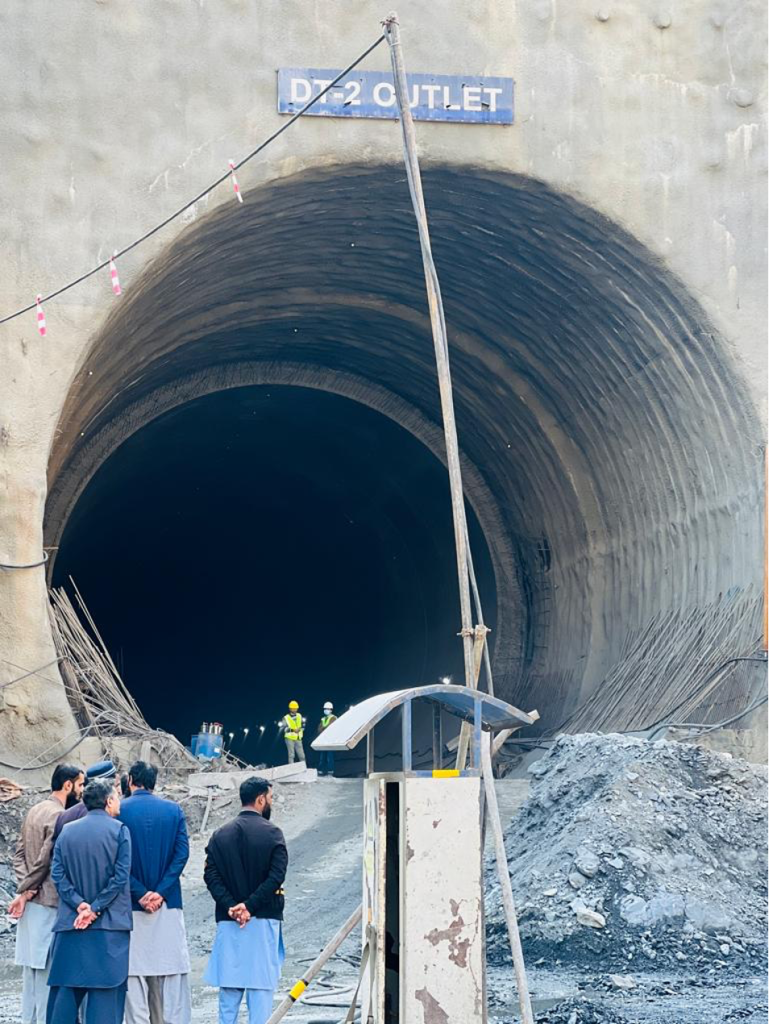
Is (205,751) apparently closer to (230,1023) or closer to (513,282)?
(513,282)

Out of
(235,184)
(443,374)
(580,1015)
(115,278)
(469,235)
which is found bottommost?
(580,1015)

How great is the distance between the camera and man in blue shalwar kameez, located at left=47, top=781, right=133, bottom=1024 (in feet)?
19.1

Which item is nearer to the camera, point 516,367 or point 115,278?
point 115,278

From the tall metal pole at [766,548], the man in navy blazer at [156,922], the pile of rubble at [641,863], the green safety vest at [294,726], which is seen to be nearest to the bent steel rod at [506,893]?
the man in navy blazer at [156,922]

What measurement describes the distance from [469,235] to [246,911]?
8672 millimetres

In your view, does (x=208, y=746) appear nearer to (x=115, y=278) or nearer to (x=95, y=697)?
(x=95, y=697)

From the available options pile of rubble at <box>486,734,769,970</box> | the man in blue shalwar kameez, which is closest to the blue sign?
pile of rubble at <box>486,734,769,970</box>

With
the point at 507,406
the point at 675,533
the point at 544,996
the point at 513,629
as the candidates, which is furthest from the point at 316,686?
the point at 544,996

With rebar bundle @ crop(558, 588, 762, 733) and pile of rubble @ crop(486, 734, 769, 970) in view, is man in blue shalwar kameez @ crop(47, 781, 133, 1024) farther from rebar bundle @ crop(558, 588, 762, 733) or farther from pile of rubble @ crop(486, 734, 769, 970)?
rebar bundle @ crop(558, 588, 762, 733)

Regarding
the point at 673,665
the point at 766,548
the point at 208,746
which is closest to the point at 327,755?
the point at 208,746

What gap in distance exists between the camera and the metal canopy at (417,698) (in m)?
5.52

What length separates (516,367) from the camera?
15.6 meters

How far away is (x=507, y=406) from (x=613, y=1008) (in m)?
10.1

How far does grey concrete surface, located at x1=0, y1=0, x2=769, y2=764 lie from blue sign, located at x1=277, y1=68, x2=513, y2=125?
10cm
